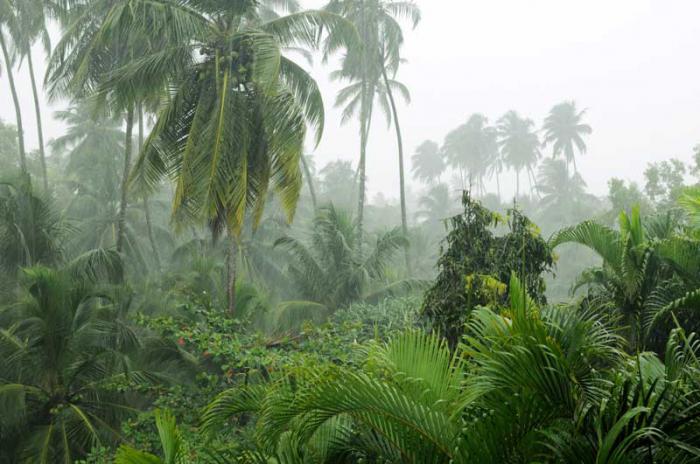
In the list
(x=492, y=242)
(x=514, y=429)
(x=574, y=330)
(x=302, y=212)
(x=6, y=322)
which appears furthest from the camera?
(x=302, y=212)

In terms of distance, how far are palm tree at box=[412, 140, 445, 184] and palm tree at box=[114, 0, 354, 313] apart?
52567mm

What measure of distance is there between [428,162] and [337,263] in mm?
50132

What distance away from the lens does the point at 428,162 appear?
202 feet

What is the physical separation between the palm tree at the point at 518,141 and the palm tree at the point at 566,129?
3.05m

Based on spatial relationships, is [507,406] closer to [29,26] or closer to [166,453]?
[166,453]

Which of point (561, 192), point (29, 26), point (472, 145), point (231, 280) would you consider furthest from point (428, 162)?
point (231, 280)

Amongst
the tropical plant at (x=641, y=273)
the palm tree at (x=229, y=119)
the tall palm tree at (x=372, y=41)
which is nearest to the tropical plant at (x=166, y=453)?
the tropical plant at (x=641, y=273)

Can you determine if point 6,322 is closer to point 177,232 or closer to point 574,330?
point 177,232

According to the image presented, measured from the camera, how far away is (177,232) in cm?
916

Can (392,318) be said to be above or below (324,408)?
below

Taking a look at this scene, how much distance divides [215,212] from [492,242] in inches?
170

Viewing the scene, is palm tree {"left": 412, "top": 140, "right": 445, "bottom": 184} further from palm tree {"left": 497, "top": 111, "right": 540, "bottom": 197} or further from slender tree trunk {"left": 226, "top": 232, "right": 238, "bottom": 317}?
slender tree trunk {"left": 226, "top": 232, "right": 238, "bottom": 317}

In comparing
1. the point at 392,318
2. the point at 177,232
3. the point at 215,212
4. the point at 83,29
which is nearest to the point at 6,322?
the point at 177,232

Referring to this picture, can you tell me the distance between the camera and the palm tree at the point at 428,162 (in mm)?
61500
